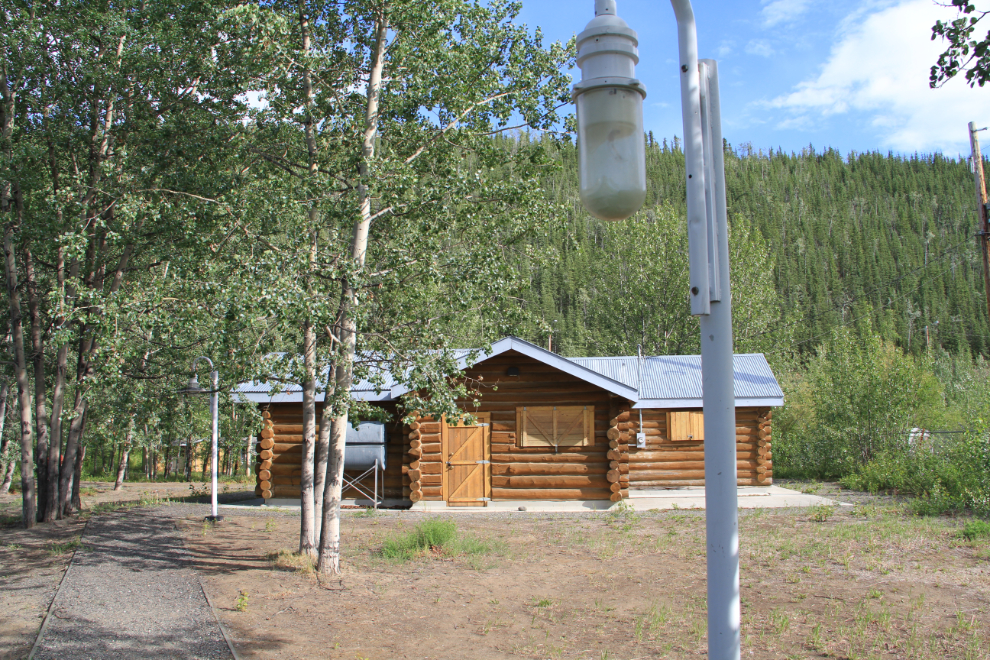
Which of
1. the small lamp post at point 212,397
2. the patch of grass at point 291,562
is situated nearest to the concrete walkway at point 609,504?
the small lamp post at point 212,397

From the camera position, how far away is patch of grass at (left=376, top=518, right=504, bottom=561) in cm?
1097

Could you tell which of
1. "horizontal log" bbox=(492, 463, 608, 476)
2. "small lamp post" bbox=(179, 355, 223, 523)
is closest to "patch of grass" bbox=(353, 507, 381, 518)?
"small lamp post" bbox=(179, 355, 223, 523)

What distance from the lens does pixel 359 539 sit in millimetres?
12305

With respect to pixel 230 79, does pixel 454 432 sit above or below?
below

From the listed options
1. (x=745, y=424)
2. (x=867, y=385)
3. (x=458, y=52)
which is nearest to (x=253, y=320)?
(x=458, y=52)

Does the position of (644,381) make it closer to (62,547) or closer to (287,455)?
(287,455)

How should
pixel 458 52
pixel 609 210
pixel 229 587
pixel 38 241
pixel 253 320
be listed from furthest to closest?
pixel 38 241
pixel 458 52
pixel 229 587
pixel 253 320
pixel 609 210

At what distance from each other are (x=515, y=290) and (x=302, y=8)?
540 cm

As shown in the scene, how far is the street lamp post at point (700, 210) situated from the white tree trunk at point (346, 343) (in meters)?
7.19

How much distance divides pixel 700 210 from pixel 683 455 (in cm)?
1898

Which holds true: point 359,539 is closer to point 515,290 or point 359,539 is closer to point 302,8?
point 515,290

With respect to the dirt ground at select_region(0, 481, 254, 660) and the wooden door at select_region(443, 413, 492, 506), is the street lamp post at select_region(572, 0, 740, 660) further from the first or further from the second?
the wooden door at select_region(443, 413, 492, 506)

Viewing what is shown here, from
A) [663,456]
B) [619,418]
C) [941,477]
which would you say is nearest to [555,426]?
[619,418]

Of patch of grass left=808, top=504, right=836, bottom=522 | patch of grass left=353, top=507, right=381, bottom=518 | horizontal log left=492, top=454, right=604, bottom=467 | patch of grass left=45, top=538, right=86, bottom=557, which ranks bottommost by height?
patch of grass left=353, top=507, right=381, bottom=518
